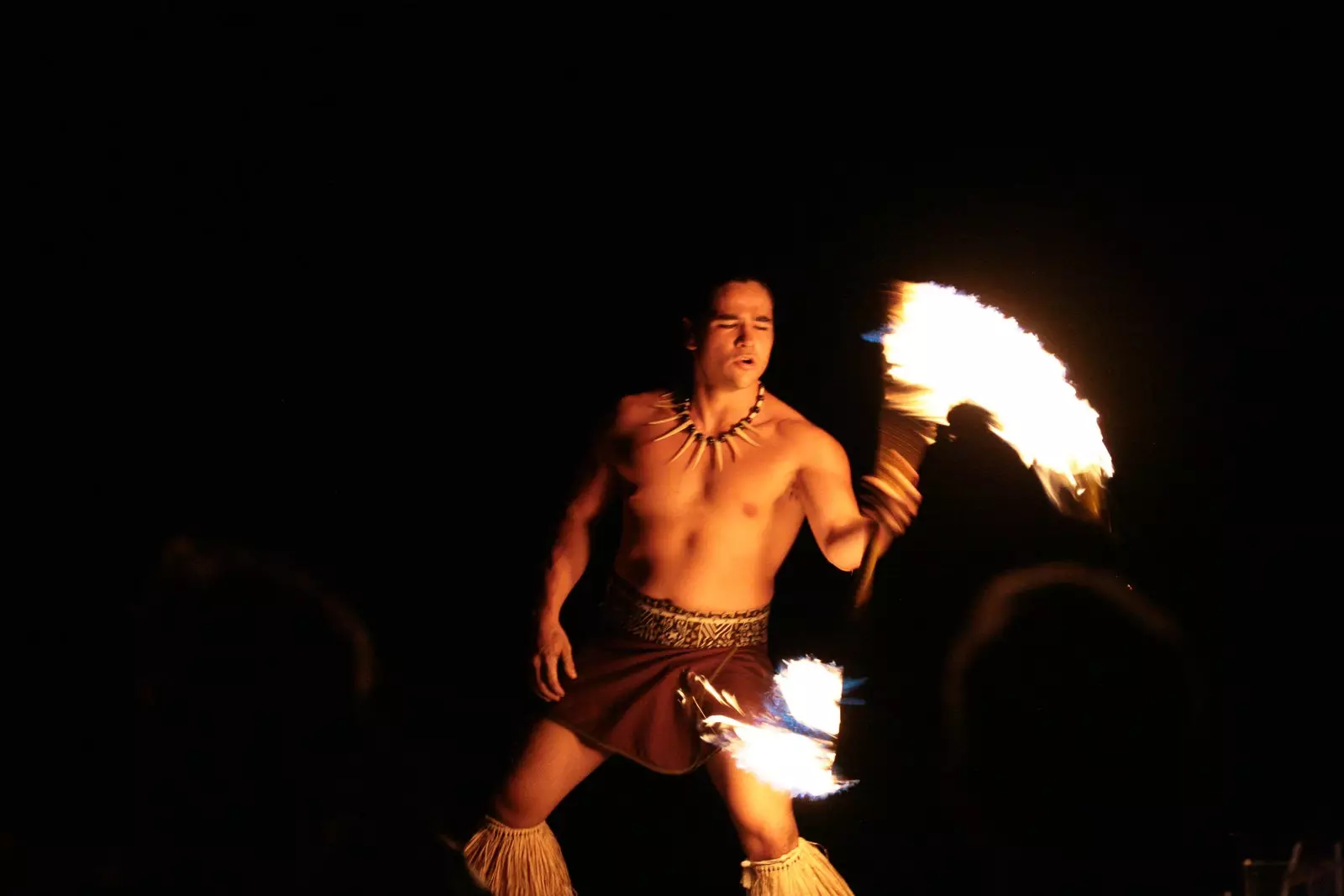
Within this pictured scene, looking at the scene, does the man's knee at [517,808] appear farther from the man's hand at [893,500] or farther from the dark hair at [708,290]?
the dark hair at [708,290]

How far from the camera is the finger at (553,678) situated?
279 cm

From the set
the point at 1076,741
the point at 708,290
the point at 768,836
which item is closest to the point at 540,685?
the point at 768,836

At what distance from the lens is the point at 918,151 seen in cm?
288

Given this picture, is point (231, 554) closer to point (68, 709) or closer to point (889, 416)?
point (68, 709)

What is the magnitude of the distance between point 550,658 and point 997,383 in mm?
1118

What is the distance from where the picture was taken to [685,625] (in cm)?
274

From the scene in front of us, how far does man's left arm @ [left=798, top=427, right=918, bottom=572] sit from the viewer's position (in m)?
2.72

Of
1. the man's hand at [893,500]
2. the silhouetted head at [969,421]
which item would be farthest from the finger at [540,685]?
the silhouetted head at [969,421]

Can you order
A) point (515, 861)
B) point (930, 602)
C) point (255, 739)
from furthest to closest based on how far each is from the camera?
1. point (255, 739)
2. point (930, 602)
3. point (515, 861)

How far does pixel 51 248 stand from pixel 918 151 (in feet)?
6.78

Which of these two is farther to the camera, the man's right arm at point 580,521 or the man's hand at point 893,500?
the man's right arm at point 580,521

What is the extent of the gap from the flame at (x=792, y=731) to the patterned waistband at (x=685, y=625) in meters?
0.09

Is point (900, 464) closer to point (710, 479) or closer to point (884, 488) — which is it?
point (884, 488)

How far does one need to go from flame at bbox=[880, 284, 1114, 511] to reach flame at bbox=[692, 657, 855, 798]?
0.63 m
